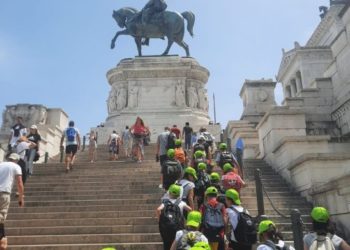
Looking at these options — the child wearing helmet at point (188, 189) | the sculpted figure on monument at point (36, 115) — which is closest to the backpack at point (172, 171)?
the child wearing helmet at point (188, 189)

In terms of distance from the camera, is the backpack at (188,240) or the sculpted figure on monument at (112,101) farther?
the sculpted figure on monument at (112,101)

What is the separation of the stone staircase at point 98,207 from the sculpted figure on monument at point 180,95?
1165cm

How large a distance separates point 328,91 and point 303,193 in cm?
947

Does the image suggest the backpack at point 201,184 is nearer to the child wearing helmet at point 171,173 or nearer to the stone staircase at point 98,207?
the child wearing helmet at point 171,173

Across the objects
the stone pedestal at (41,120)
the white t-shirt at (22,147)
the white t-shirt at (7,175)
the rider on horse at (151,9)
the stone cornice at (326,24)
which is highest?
the stone cornice at (326,24)

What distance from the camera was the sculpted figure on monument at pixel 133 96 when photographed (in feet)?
81.3

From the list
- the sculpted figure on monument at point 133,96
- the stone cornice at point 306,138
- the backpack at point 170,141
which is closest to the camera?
the backpack at point 170,141

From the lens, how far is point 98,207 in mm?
9320

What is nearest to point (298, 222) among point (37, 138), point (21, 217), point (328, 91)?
point (21, 217)

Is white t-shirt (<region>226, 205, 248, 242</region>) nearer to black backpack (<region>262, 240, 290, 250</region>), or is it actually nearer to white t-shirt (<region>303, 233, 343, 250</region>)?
white t-shirt (<region>303, 233, 343, 250</region>)

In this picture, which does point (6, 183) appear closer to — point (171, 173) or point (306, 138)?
point (171, 173)

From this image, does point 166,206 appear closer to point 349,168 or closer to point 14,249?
point 14,249

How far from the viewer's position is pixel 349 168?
9.82 metres

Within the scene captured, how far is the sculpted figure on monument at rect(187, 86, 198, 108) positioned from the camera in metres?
24.9
